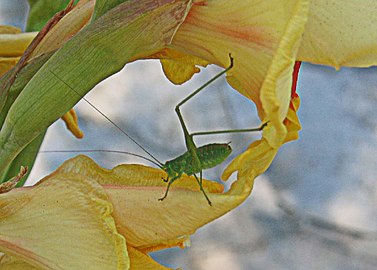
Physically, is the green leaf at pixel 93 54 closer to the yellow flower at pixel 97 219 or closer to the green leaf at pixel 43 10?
the yellow flower at pixel 97 219

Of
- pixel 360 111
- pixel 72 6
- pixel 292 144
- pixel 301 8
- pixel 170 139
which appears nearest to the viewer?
pixel 301 8

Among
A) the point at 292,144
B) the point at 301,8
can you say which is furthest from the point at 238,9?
the point at 292,144

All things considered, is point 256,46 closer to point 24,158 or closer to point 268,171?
point 24,158

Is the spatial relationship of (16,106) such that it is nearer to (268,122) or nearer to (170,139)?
(268,122)

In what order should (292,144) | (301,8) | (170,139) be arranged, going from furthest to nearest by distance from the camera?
(292,144)
(170,139)
(301,8)

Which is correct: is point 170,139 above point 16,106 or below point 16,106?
below

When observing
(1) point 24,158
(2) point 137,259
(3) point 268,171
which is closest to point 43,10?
(1) point 24,158

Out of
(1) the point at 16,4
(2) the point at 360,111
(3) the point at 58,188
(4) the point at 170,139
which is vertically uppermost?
(3) the point at 58,188
